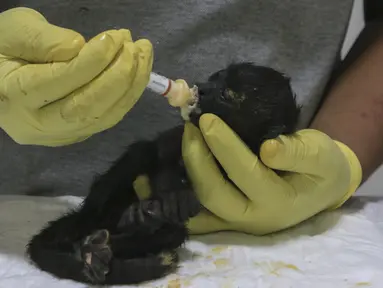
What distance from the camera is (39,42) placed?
0.62 metres

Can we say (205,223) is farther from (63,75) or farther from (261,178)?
(63,75)

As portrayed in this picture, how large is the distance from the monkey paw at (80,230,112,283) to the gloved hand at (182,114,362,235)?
0.12 m

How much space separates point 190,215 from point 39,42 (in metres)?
0.24

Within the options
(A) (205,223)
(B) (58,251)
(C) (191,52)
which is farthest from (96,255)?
(C) (191,52)

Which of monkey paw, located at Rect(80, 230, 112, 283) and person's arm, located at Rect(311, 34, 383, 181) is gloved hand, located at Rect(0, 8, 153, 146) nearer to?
monkey paw, located at Rect(80, 230, 112, 283)

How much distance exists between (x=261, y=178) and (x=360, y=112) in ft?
0.83

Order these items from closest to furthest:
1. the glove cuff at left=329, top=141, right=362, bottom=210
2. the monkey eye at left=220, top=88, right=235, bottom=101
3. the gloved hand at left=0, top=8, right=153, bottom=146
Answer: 1. the gloved hand at left=0, top=8, right=153, bottom=146
2. the monkey eye at left=220, top=88, right=235, bottom=101
3. the glove cuff at left=329, top=141, right=362, bottom=210

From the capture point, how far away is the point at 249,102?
0.73 meters

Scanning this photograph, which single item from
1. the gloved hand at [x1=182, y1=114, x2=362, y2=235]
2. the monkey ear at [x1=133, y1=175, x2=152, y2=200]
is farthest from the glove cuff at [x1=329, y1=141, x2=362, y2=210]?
the monkey ear at [x1=133, y1=175, x2=152, y2=200]

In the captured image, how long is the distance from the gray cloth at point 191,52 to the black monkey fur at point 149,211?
0.44 ft

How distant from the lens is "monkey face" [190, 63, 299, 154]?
0.72 metres

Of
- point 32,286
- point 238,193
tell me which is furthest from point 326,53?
point 32,286

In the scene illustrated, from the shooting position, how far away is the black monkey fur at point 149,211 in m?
0.69

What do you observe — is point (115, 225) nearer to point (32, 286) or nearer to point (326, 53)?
point (32, 286)
